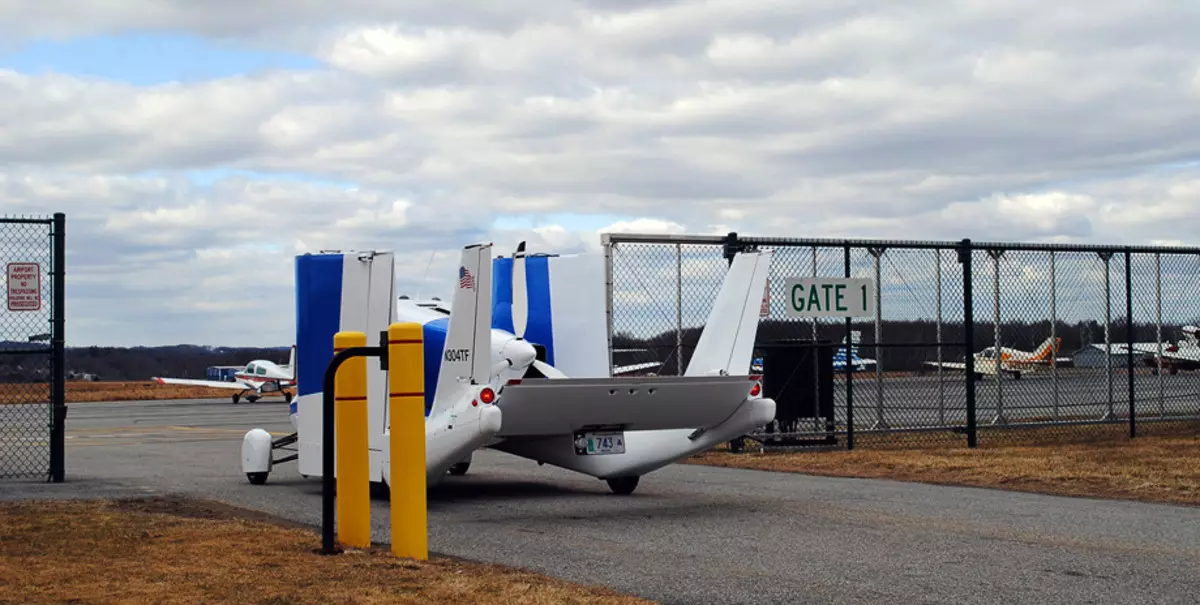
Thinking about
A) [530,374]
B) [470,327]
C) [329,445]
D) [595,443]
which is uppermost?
[470,327]

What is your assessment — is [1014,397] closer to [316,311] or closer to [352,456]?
[316,311]

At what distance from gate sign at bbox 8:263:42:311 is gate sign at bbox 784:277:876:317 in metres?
8.56

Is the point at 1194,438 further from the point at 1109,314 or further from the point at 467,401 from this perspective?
the point at 467,401

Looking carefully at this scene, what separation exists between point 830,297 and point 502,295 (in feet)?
16.6

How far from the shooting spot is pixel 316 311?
12414mm

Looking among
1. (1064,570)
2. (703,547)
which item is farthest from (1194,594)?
(703,547)

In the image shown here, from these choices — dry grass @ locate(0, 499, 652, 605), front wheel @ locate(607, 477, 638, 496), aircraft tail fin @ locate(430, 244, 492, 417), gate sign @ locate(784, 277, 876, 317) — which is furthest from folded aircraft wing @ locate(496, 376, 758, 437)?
gate sign @ locate(784, 277, 876, 317)

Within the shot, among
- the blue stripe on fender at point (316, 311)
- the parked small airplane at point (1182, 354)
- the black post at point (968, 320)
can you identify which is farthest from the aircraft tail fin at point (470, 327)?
the parked small airplane at point (1182, 354)

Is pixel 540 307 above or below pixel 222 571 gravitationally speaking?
above

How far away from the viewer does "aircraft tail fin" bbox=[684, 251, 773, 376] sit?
A: 489 inches

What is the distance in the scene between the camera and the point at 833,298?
16766 millimetres

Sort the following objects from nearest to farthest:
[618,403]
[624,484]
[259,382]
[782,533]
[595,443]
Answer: [782,533]
[618,403]
[595,443]
[624,484]
[259,382]

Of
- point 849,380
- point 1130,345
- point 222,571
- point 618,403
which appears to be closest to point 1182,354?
point 1130,345

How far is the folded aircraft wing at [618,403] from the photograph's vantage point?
1075 cm
